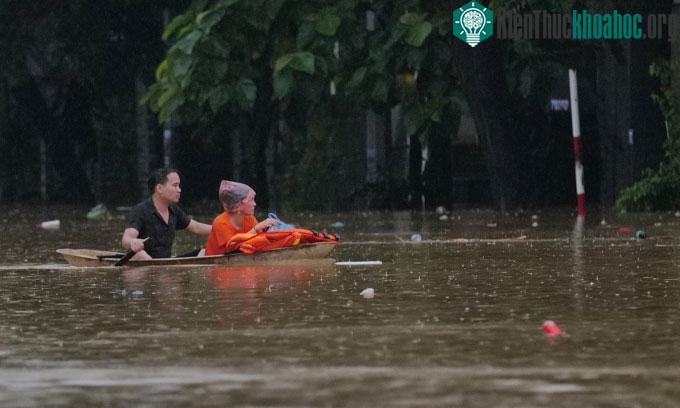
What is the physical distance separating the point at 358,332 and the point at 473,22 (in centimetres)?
1685

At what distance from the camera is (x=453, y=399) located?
7613mm

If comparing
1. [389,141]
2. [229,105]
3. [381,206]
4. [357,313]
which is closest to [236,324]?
[357,313]

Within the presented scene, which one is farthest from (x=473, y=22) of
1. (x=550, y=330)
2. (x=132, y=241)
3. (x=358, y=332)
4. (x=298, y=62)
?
(x=550, y=330)

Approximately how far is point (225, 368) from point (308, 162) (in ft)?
78.5

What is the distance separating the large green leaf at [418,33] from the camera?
26219 millimetres

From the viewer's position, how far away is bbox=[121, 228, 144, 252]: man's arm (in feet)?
52.1

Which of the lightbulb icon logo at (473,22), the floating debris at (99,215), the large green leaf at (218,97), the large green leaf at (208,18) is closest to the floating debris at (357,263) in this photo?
the lightbulb icon logo at (473,22)

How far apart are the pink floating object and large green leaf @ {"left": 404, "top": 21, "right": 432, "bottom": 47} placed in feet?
53.7

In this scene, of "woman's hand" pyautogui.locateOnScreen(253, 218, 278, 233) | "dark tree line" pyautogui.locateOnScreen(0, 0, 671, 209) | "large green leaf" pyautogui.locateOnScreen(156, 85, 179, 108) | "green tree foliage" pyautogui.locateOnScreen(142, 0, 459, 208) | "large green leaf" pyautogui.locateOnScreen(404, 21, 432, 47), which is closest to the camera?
"woman's hand" pyautogui.locateOnScreen(253, 218, 278, 233)

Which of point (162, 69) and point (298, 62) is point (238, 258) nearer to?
point (298, 62)

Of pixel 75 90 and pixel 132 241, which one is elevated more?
pixel 75 90

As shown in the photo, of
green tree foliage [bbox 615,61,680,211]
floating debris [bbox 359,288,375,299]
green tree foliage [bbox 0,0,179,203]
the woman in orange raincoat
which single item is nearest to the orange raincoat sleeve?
the woman in orange raincoat

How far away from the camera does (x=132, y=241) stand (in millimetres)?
15945

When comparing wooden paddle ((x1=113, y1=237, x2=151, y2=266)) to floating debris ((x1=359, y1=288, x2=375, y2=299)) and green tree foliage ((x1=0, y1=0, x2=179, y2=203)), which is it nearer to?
floating debris ((x1=359, y1=288, x2=375, y2=299))
